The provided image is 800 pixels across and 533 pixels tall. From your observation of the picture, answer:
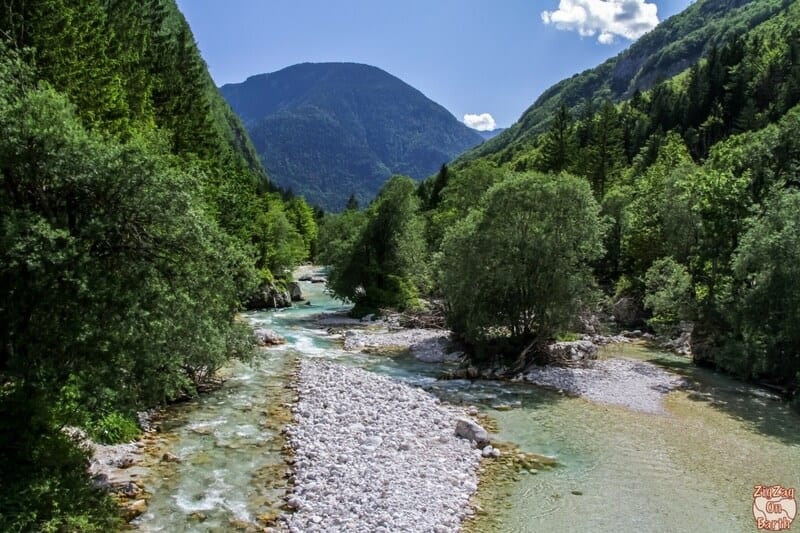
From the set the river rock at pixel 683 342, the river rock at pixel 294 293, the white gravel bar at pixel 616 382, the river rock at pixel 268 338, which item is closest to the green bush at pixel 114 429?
the river rock at pixel 268 338

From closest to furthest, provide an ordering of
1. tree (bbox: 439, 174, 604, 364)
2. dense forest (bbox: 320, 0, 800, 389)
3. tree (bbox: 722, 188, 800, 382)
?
tree (bbox: 722, 188, 800, 382)
dense forest (bbox: 320, 0, 800, 389)
tree (bbox: 439, 174, 604, 364)

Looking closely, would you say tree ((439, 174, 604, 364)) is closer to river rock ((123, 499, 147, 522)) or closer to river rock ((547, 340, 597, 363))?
river rock ((547, 340, 597, 363))

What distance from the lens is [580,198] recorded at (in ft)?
85.5

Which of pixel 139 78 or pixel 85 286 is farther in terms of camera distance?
pixel 139 78

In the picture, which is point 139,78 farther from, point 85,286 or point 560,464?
point 560,464

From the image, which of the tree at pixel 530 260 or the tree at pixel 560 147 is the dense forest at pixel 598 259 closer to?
the tree at pixel 530 260

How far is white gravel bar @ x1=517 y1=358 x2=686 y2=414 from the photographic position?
2189 cm

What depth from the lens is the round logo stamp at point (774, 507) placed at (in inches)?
480

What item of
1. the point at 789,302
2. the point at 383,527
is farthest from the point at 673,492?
the point at 789,302

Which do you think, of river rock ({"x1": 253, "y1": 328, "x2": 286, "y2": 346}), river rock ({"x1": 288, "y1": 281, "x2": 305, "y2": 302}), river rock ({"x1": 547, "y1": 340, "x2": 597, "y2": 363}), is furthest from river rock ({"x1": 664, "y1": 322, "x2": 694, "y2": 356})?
river rock ({"x1": 288, "y1": 281, "x2": 305, "y2": 302})

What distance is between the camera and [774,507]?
Answer: 12.9m

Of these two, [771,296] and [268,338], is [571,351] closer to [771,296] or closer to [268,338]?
[771,296]

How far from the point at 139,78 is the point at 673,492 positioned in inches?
1445

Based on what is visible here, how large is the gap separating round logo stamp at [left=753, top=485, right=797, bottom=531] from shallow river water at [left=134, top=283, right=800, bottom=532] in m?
0.21
